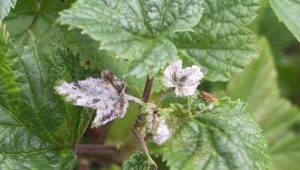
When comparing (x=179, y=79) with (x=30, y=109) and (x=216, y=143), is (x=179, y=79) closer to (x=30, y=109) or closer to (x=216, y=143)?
(x=216, y=143)

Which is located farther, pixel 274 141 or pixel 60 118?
pixel 274 141

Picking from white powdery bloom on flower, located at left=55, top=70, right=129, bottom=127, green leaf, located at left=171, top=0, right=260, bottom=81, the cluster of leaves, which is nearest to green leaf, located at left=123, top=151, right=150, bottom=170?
the cluster of leaves

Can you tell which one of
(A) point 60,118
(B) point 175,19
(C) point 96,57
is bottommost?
(A) point 60,118

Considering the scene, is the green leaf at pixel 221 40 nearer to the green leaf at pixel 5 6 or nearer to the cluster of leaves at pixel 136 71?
the cluster of leaves at pixel 136 71

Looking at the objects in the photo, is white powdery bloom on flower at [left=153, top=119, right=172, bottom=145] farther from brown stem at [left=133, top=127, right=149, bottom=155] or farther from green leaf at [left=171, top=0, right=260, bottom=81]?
green leaf at [left=171, top=0, right=260, bottom=81]

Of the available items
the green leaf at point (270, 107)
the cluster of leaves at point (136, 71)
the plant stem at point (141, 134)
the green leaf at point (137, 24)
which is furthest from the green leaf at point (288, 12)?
the green leaf at point (270, 107)

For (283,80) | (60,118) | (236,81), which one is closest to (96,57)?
(60,118)

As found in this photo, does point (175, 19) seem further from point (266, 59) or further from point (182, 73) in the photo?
point (266, 59)
